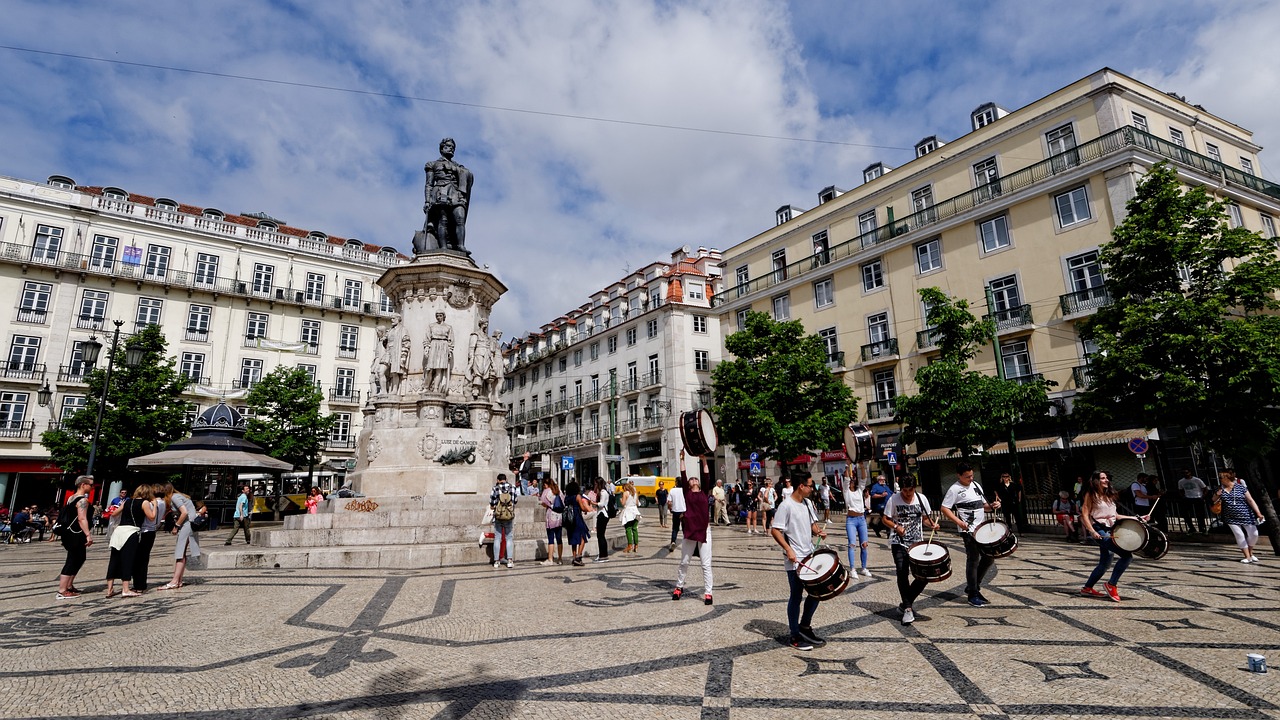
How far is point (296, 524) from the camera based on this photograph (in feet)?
39.4

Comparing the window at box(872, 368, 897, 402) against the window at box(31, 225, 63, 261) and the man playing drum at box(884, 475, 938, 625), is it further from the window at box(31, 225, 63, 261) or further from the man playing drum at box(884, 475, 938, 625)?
the window at box(31, 225, 63, 261)

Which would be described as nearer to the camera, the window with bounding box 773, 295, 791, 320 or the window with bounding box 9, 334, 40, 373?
the window with bounding box 9, 334, 40, 373

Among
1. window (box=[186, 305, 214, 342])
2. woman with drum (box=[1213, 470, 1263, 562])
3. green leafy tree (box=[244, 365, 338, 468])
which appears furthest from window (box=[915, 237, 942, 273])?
window (box=[186, 305, 214, 342])

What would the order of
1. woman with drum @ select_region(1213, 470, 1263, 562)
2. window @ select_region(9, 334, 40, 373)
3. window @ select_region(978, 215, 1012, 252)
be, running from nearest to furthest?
woman with drum @ select_region(1213, 470, 1263, 562) → window @ select_region(978, 215, 1012, 252) → window @ select_region(9, 334, 40, 373)

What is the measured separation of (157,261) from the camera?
36.9 m

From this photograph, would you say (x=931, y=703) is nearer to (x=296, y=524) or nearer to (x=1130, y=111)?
(x=296, y=524)

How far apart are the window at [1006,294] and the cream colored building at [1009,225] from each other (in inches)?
1.6

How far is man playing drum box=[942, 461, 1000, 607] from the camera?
7.20 metres

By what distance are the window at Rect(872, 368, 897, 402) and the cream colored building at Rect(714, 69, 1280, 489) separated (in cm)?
7

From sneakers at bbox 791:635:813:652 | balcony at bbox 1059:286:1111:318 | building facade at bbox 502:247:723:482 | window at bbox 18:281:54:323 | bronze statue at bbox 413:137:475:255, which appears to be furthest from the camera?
building facade at bbox 502:247:723:482

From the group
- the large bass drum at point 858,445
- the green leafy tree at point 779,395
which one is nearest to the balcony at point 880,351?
the green leafy tree at point 779,395

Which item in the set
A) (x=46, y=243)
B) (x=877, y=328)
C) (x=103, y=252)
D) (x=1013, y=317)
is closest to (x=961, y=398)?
(x=1013, y=317)

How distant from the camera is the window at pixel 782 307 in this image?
113 feet

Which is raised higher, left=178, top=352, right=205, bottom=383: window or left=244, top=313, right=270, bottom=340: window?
left=244, top=313, right=270, bottom=340: window
